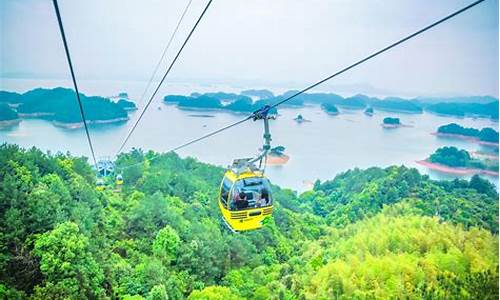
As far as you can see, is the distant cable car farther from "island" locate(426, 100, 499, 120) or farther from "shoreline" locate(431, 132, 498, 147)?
"shoreline" locate(431, 132, 498, 147)

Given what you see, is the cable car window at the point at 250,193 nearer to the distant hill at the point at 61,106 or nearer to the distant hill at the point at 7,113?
the distant hill at the point at 7,113

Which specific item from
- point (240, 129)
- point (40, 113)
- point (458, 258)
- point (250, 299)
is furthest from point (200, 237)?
point (240, 129)

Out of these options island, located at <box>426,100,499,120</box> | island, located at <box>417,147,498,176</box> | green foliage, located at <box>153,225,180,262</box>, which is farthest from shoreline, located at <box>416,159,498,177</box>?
green foliage, located at <box>153,225,180,262</box>

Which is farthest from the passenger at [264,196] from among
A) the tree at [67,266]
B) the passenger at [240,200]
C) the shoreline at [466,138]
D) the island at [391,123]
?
the island at [391,123]

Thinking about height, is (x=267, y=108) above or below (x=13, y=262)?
above

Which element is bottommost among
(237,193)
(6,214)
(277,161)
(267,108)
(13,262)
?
(277,161)

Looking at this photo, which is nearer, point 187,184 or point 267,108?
point 267,108

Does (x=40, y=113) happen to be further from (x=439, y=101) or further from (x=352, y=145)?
(x=439, y=101)
